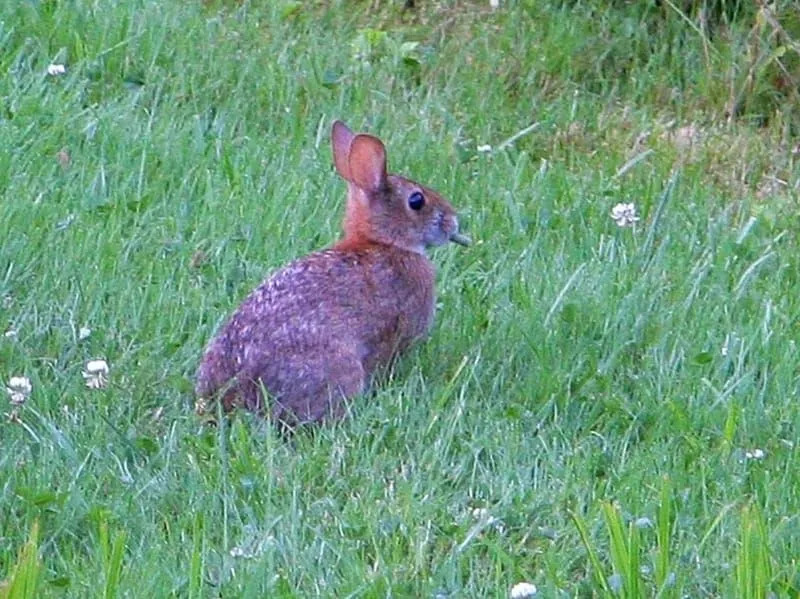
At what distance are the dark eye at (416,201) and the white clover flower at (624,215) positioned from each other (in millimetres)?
1045

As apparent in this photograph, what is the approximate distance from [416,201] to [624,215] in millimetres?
1110

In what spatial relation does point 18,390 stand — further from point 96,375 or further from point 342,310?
point 342,310

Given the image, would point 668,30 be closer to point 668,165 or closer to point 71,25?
point 668,165

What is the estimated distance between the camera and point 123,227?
615 centimetres

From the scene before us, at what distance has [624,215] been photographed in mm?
6477

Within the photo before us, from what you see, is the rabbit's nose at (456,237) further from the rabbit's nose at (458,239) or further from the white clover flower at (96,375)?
the white clover flower at (96,375)

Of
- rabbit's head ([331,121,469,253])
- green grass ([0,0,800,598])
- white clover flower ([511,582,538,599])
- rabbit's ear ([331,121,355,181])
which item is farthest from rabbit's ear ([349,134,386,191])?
white clover flower ([511,582,538,599])

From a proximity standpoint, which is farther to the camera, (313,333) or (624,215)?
(624,215)

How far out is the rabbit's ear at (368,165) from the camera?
18.2ft

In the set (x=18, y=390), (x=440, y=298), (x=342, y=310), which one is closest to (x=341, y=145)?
(x=440, y=298)

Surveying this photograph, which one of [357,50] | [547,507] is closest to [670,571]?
[547,507]

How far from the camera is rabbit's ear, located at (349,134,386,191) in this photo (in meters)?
5.55

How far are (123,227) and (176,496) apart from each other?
1865mm

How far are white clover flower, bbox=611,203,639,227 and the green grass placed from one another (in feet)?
0.18
